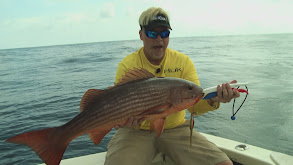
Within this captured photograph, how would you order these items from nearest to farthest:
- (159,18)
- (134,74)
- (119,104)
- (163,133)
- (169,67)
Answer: (119,104) < (134,74) < (159,18) < (163,133) < (169,67)

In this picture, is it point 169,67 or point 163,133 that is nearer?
point 163,133

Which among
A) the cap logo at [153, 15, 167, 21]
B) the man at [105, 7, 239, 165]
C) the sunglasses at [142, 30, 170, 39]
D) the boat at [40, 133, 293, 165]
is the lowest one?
the boat at [40, 133, 293, 165]

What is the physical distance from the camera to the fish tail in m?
2.53

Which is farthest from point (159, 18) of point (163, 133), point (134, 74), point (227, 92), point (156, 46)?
point (163, 133)

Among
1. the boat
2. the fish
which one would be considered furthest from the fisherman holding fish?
the boat

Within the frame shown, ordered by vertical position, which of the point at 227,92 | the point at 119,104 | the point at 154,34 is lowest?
the point at 119,104

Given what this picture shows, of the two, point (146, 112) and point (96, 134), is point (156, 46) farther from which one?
point (96, 134)

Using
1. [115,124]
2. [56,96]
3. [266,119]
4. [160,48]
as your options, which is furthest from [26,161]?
[266,119]

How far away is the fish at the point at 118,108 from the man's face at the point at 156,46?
32.8 inches

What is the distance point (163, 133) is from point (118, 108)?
1196 mm

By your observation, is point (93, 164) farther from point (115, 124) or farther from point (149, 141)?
point (115, 124)

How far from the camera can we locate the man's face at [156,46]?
11.5 feet

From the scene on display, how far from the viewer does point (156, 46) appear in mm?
3537

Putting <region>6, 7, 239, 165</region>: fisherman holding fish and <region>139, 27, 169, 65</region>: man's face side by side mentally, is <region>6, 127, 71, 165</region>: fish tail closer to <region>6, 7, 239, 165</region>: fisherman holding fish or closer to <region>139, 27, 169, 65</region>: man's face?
<region>6, 7, 239, 165</region>: fisherman holding fish
